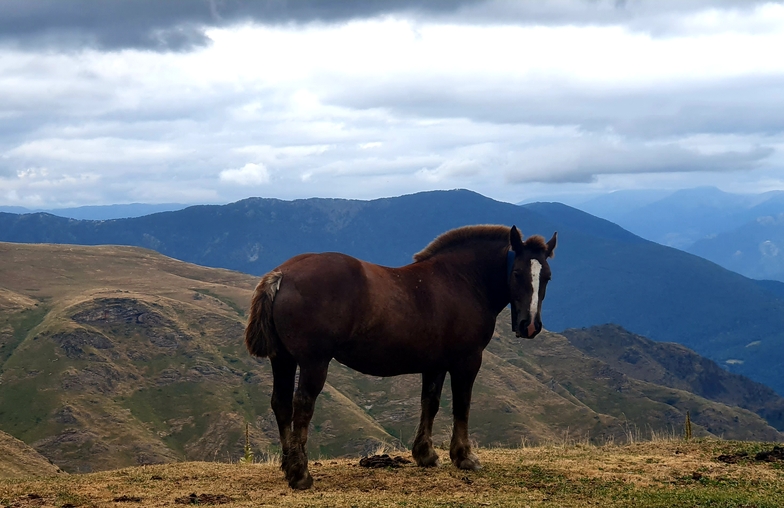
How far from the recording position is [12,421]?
365 feet

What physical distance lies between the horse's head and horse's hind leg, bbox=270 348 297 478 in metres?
4.21

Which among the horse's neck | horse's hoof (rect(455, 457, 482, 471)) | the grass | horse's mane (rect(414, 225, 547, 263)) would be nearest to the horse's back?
the horse's neck

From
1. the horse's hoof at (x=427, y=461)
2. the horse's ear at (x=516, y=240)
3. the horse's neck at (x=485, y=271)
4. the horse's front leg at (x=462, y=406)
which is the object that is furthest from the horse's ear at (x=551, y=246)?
the horse's hoof at (x=427, y=461)

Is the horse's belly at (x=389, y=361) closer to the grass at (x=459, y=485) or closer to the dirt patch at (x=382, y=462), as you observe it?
the grass at (x=459, y=485)

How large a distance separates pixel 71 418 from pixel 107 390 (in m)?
12.6

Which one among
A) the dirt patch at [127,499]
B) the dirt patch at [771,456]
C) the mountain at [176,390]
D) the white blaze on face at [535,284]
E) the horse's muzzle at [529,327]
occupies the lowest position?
the mountain at [176,390]

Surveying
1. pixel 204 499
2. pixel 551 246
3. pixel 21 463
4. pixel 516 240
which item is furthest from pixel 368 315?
pixel 21 463

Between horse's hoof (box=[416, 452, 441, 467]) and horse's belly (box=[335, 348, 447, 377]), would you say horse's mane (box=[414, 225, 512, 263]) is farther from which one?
horse's hoof (box=[416, 452, 441, 467])

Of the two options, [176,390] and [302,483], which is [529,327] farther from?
[176,390]

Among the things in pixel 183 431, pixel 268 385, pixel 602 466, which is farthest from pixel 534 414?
pixel 602 466

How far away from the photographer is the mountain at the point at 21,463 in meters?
47.9

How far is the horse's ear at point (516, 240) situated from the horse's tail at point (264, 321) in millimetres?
4404

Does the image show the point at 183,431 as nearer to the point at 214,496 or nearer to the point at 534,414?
the point at 534,414

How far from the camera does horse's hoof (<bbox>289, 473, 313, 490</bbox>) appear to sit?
13227 millimetres
